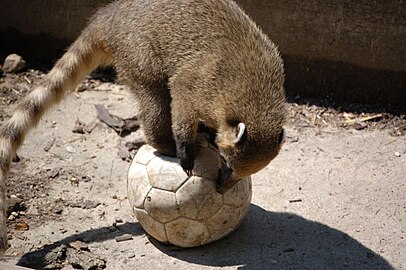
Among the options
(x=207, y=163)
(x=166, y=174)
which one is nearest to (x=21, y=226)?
(x=166, y=174)

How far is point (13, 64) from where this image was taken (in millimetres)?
7305

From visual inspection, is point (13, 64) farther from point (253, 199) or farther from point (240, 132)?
point (240, 132)

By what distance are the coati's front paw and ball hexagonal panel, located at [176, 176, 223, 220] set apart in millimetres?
94

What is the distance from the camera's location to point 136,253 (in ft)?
16.3

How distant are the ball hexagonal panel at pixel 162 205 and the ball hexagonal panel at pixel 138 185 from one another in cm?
5

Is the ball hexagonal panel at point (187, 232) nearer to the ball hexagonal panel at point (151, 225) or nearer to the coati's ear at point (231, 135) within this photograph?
the ball hexagonal panel at point (151, 225)

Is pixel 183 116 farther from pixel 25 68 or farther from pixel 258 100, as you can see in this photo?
pixel 25 68

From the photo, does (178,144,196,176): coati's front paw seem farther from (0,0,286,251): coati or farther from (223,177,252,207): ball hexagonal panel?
(223,177,252,207): ball hexagonal panel

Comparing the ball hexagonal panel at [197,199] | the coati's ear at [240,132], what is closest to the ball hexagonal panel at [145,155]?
the ball hexagonal panel at [197,199]

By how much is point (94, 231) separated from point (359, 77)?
10.1ft

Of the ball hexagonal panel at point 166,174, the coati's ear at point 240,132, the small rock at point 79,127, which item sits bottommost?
the small rock at point 79,127

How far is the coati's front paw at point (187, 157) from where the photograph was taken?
15.7ft

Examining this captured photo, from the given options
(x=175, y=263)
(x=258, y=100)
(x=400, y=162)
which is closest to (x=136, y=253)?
(x=175, y=263)

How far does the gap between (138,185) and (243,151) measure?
78 centimetres
